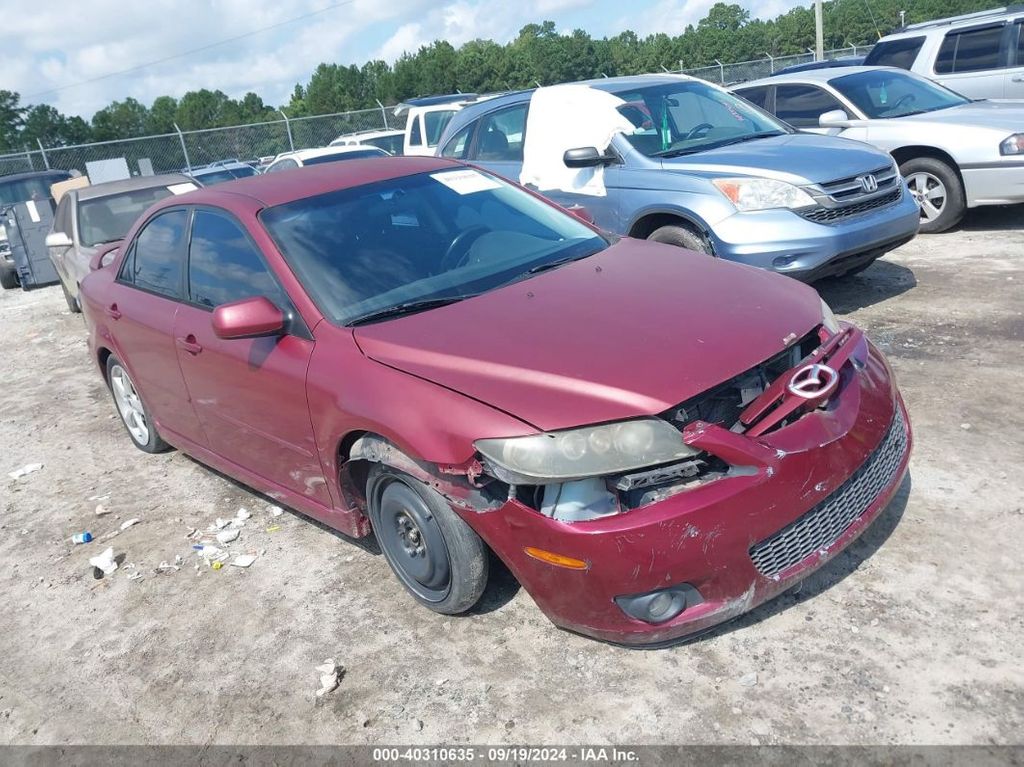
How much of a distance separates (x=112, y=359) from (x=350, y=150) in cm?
962

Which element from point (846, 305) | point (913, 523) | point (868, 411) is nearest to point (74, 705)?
point (868, 411)

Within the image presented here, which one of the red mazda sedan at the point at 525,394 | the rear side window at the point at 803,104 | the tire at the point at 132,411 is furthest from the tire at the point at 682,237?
the tire at the point at 132,411

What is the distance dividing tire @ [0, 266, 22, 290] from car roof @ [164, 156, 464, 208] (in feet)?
35.3

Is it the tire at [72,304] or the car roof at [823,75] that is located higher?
the car roof at [823,75]

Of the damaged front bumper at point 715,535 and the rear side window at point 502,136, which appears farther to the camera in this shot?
the rear side window at point 502,136

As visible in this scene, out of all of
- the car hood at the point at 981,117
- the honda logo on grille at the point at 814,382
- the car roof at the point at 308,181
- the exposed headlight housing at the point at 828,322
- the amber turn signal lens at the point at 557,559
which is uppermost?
the car roof at the point at 308,181

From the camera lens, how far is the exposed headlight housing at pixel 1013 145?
751 cm

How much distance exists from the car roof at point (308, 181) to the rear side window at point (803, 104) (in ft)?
18.8

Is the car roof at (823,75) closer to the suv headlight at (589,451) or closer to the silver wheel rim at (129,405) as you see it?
the silver wheel rim at (129,405)

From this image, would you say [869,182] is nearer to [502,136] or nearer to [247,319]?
[502,136]

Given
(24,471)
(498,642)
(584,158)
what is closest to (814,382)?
(498,642)

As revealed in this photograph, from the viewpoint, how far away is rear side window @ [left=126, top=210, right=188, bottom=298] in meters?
4.44

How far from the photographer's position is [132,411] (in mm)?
5543

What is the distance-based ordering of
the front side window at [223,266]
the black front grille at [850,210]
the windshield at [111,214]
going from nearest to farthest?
the front side window at [223,266], the black front grille at [850,210], the windshield at [111,214]
